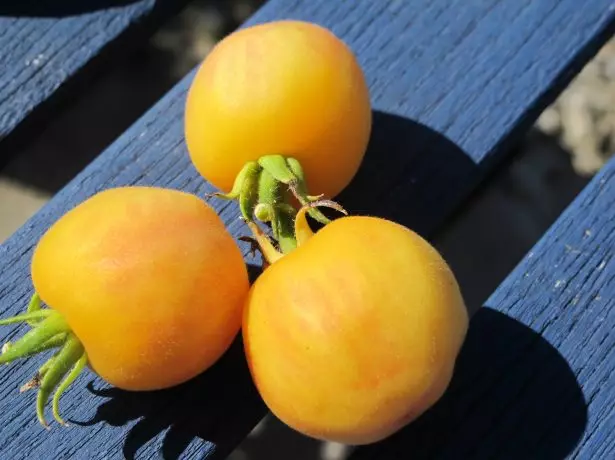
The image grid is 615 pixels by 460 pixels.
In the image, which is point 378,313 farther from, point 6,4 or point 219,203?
point 6,4

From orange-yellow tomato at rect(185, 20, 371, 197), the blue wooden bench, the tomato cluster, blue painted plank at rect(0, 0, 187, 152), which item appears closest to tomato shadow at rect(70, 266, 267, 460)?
the blue wooden bench

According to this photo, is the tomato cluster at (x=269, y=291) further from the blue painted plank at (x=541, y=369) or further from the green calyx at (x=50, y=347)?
the blue painted plank at (x=541, y=369)

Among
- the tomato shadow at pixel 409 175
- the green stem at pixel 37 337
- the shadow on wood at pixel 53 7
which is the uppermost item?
the shadow on wood at pixel 53 7

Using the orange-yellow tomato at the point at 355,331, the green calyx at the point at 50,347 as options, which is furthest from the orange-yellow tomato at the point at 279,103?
the green calyx at the point at 50,347

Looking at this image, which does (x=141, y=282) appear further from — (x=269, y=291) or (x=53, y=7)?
(x=53, y=7)

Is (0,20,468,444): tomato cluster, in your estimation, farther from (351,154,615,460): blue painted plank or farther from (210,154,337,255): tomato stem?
(351,154,615,460): blue painted plank

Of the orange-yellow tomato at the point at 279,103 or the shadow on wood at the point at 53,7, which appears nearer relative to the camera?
the orange-yellow tomato at the point at 279,103

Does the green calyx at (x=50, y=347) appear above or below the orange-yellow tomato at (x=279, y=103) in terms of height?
below

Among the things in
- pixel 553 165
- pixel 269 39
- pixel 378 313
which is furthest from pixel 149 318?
pixel 553 165
